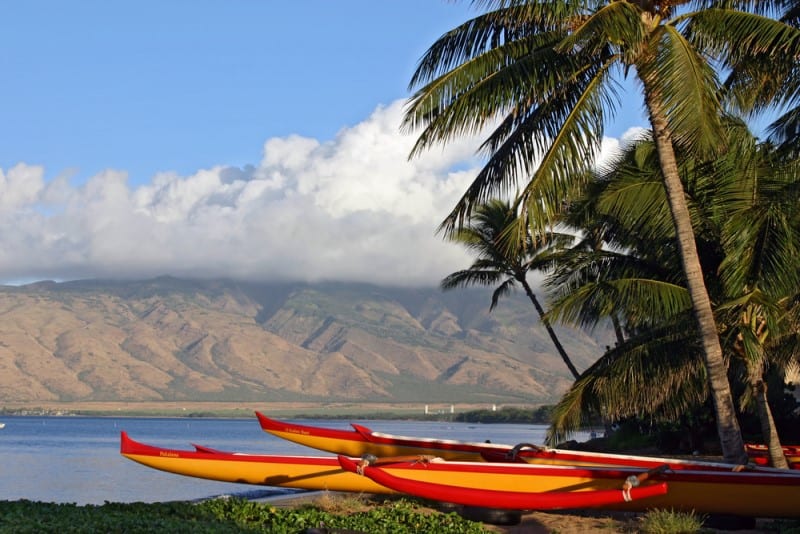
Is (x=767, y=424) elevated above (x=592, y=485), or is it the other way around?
(x=767, y=424)

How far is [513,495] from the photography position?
523 inches

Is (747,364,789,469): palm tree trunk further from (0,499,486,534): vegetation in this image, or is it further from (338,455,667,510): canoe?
(0,499,486,534): vegetation

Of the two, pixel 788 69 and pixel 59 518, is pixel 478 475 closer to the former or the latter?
pixel 59 518

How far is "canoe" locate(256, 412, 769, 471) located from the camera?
1591cm

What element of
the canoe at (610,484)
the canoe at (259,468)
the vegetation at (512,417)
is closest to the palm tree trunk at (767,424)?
the canoe at (610,484)

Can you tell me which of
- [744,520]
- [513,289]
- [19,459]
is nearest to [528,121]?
[744,520]

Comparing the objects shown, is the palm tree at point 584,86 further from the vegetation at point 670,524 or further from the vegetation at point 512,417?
the vegetation at point 512,417

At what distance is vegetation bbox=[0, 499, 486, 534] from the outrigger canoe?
0.79 m

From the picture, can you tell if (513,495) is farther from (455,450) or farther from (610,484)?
(455,450)

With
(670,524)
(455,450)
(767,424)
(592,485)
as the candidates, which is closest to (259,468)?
(455,450)

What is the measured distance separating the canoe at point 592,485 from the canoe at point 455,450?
17.3 inches

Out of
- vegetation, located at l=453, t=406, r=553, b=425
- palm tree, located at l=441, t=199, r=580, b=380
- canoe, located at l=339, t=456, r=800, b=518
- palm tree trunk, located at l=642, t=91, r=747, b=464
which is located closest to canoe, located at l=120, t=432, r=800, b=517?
canoe, located at l=339, t=456, r=800, b=518

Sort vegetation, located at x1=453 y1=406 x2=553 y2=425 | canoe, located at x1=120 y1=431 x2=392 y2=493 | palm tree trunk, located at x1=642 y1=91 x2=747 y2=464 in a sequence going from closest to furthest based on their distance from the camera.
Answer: palm tree trunk, located at x1=642 y1=91 x2=747 y2=464, canoe, located at x1=120 y1=431 x2=392 y2=493, vegetation, located at x1=453 y1=406 x2=553 y2=425

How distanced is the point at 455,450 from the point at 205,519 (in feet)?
24.8
